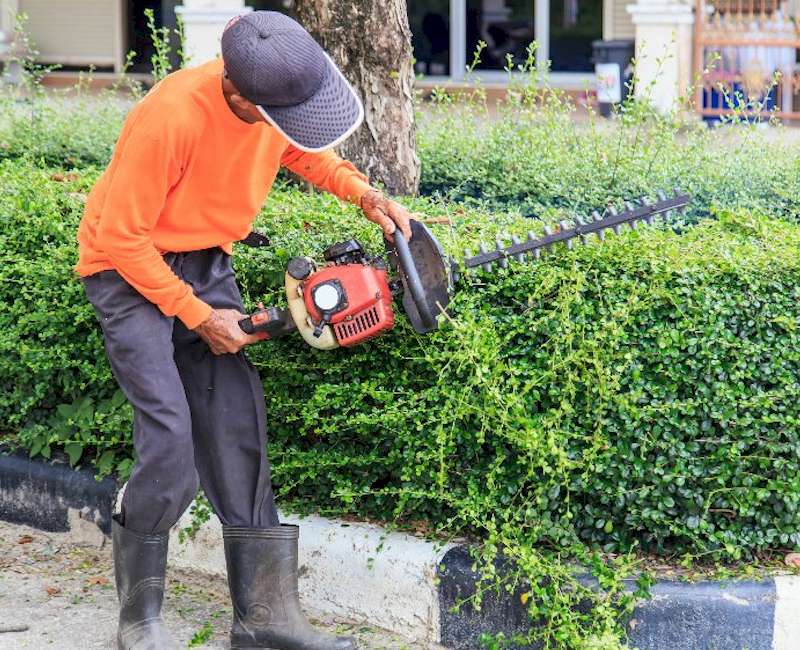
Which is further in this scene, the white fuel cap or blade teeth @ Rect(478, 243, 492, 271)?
blade teeth @ Rect(478, 243, 492, 271)

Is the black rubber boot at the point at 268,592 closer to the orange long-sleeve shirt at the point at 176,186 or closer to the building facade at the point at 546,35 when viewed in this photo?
the orange long-sleeve shirt at the point at 176,186

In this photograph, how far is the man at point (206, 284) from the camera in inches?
125

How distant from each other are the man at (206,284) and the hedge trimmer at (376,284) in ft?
0.31

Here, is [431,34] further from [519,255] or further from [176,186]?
[176,186]

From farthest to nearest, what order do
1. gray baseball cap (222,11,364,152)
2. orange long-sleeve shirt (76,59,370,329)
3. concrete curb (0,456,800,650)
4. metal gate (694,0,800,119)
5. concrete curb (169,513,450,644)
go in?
metal gate (694,0,800,119) < concrete curb (169,513,450,644) < concrete curb (0,456,800,650) < orange long-sleeve shirt (76,59,370,329) < gray baseball cap (222,11,364,152)

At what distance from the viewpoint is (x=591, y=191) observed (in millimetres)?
5473

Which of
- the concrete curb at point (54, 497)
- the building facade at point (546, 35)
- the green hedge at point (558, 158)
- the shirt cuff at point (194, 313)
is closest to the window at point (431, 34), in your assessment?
the building facade at point (546, 35)

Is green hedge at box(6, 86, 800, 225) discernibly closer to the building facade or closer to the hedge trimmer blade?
the hedge trimmer blade

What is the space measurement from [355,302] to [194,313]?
444 mm

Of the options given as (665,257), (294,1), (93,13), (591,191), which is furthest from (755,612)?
(93,13)

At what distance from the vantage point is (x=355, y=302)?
3.39 m

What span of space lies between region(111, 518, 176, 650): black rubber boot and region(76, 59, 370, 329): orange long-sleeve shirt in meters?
0.66

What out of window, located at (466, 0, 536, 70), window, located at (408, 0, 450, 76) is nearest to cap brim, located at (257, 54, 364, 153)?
window, located at (466, 0, 536, 70)

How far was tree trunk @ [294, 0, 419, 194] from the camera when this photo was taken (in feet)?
17.9
